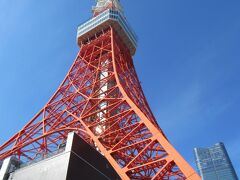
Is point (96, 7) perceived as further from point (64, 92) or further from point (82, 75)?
point (64, 92)

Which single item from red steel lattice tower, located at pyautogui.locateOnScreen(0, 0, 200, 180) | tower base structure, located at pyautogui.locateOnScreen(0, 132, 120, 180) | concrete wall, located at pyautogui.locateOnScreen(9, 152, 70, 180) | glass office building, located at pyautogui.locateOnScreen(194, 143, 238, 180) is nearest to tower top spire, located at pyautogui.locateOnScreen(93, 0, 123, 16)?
red steel lattice tower, located at pyautogui.locateOnScreen(0, 0, 200, 180)

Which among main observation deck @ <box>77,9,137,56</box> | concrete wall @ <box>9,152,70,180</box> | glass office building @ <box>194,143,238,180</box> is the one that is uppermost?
glass office building @ <box>194,143,238,180</box>

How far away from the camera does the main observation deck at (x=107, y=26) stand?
22.0 m

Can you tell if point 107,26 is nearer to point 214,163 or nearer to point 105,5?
point 105,5

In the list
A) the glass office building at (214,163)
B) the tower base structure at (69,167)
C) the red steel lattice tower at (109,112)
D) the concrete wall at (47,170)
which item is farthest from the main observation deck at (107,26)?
the glass office building at (214,163)

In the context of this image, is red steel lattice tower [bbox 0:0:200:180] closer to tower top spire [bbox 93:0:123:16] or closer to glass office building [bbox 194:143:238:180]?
tower top spire [bbox 93:0:123:16]

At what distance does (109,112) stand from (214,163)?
106636 millimetres

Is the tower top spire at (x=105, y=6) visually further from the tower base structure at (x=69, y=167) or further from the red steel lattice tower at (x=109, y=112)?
the tower base structure at (x=69, y=167)

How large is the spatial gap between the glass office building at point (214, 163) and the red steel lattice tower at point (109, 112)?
93.3m

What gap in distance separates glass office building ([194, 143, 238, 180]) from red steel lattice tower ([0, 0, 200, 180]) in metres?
93.3

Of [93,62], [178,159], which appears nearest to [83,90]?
[93,62]

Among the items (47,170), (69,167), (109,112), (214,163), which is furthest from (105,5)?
(214,163)

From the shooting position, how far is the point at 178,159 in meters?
8.63

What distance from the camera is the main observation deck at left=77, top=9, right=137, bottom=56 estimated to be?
2195 cm
